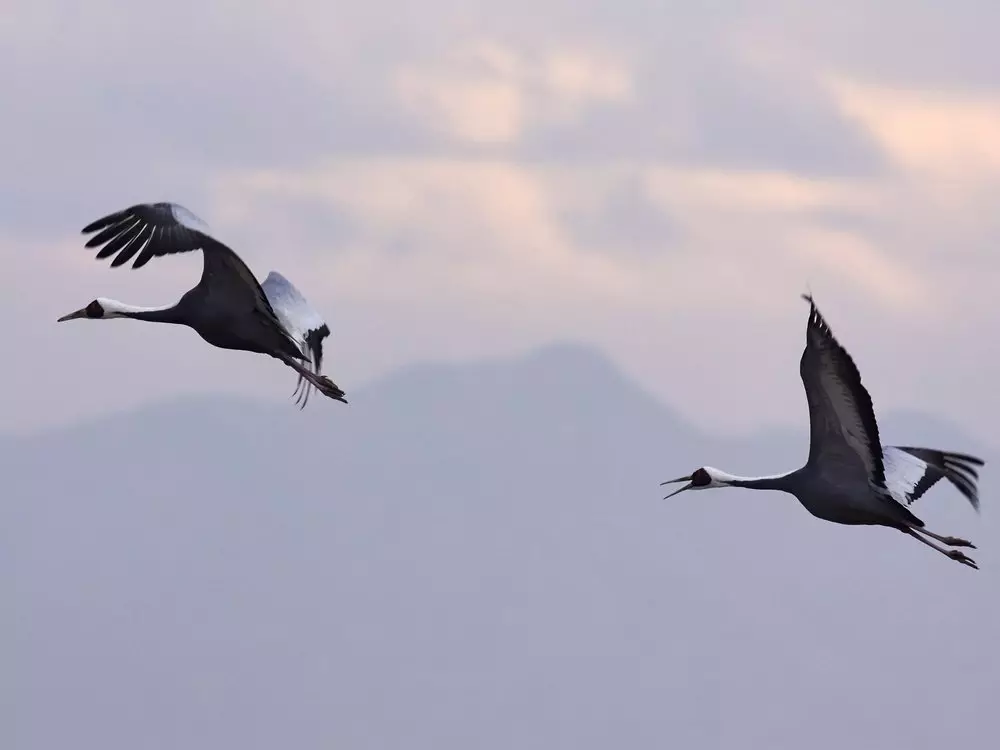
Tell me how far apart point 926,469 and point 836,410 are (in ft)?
16.2

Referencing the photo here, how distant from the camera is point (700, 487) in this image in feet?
96.6

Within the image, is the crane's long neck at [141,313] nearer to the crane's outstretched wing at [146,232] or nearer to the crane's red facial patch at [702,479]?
the crane's outstretched wing at [146,232]

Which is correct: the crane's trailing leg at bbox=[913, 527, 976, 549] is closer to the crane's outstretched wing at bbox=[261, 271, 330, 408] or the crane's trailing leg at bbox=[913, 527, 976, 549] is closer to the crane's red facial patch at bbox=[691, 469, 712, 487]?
the crane's red facial patch at bbox=[691, 469, 712, 487]

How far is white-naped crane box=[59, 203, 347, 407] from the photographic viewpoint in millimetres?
27156

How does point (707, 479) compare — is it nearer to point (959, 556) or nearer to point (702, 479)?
point (702, 479)

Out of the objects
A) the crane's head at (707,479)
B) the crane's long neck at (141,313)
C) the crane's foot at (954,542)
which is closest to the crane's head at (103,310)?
the crane's long neck at (141,313)

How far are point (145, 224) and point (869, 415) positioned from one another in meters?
9.57

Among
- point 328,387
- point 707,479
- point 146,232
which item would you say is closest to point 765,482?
point 707,479

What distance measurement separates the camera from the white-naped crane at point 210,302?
89.1 feet

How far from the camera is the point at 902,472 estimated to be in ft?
97.1

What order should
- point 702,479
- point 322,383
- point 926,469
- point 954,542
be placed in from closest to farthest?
point 954,542, point 322,383, point 702,479, point 926,469

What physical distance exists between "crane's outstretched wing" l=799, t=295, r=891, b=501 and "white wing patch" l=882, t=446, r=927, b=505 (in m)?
1.04

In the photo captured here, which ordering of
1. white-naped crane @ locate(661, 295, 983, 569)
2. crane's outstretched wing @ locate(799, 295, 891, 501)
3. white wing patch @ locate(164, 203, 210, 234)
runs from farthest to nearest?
white wing patch @ locate(164, 203, 210, 234) → white-naped crane @ locate(661, 295, 983, 569) → crane's outstretched wing @ locate(799, 295, 891, 501)

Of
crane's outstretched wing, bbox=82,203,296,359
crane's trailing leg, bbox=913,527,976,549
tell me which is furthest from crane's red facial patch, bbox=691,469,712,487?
crane's outstretched wing, bbox=82,203,296,359
